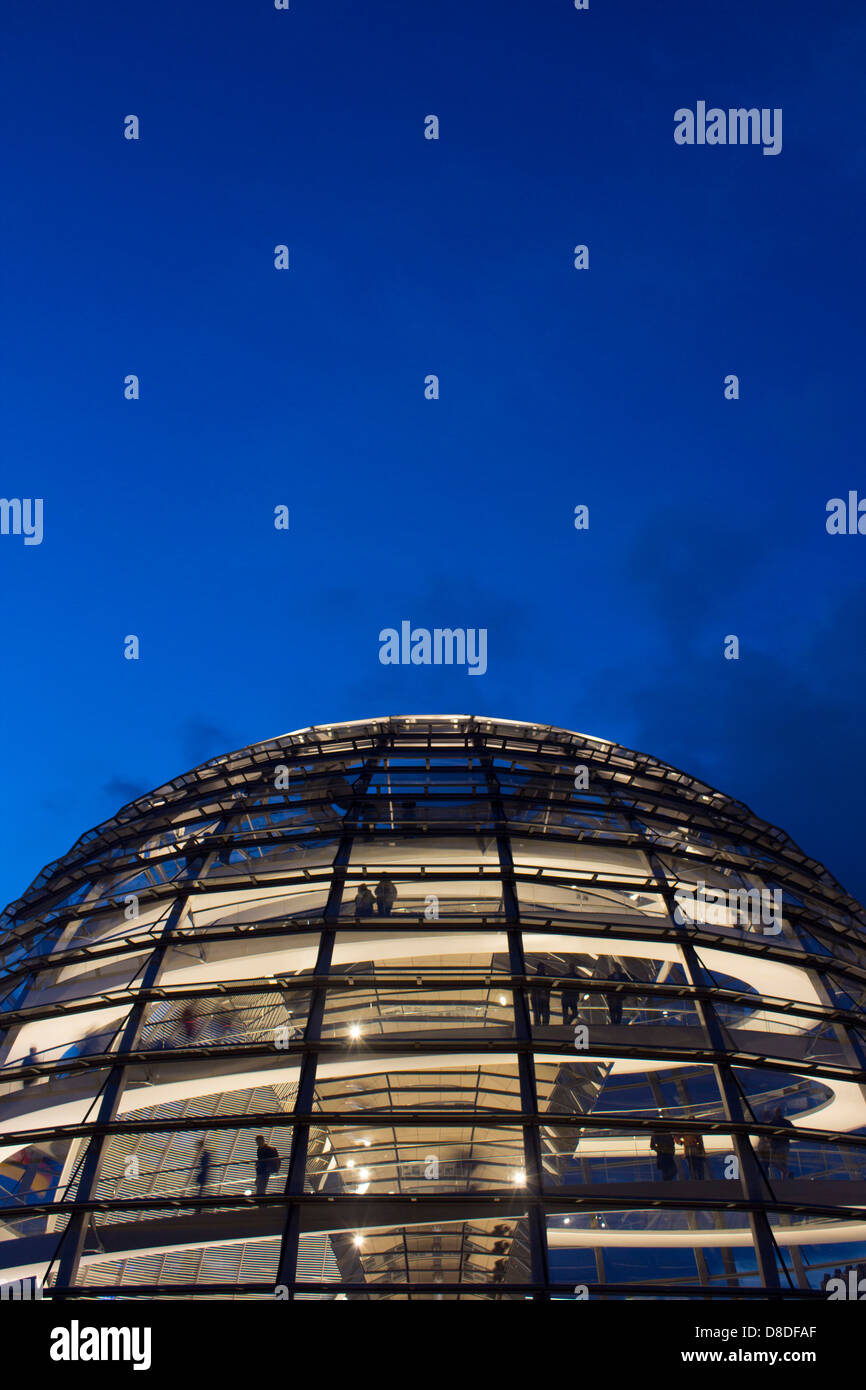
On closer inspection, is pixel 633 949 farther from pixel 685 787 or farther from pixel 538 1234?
pixel 685 787

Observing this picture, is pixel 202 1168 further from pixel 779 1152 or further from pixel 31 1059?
pixel 779 1152

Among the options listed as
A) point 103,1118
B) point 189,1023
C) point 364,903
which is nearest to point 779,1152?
point 364,903

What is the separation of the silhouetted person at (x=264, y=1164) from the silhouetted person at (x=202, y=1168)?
74 centimetres

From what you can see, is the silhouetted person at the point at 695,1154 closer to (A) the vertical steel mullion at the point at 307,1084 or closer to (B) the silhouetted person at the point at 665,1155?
(B) the silhouetted person at the point at 665,1155

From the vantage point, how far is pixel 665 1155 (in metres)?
12.9

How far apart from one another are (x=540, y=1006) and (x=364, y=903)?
11.2 feet

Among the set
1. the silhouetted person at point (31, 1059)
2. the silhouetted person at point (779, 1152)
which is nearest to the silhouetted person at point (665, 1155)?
the silhouetted person at point (779, 1152)

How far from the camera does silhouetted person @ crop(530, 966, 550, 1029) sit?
46.7 ft

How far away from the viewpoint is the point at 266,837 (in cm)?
1808

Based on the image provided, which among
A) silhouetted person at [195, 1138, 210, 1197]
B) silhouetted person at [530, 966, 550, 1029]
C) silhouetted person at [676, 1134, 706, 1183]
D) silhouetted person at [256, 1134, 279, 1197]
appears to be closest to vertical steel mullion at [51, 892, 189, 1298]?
silhouetted person at [195, 1138, 210, 1197]

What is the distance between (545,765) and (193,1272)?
12.3 metres

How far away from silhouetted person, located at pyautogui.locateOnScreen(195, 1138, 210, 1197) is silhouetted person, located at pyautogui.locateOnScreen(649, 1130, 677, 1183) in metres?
5.93

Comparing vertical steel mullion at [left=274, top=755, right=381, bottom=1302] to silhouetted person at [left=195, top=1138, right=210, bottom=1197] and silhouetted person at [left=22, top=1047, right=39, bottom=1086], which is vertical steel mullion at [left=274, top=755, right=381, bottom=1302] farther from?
silhouetted person at [left=22, top=1047, right=39, bottom=1086]

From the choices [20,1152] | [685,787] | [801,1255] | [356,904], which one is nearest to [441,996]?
[356,904]
